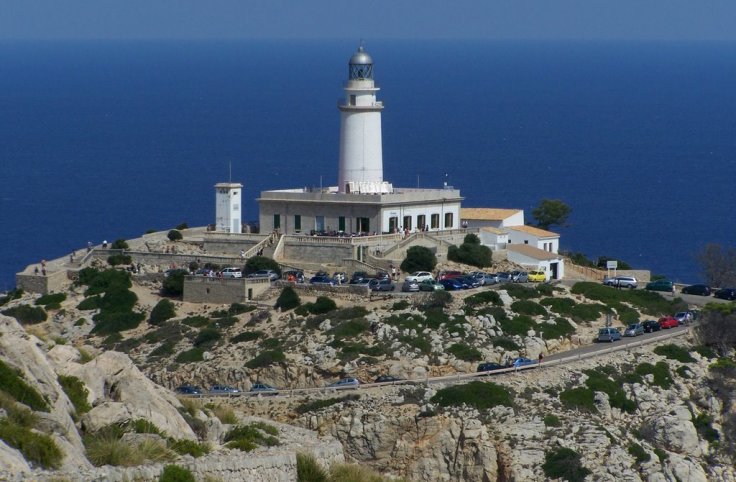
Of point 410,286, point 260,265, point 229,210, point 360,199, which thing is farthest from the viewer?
point 229,210

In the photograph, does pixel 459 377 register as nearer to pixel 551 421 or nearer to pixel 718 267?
pixel 551 421

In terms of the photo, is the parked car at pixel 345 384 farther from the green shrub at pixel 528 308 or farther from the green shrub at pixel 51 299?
the green shrub at pixel 51 299

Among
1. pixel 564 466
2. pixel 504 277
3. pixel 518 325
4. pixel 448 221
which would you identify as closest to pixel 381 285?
pixel 504 277

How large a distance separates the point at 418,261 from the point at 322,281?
11.6ft

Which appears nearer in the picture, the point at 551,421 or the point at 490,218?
the point at 551,421

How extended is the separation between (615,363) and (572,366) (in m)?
1.63

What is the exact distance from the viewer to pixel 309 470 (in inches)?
1042

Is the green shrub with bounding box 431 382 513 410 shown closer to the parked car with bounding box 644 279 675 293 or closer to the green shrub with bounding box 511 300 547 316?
the green shrub with bounding box 511 300 547 316

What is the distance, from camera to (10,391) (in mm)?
24672

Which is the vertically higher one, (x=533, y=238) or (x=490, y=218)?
(x=490, y=218)

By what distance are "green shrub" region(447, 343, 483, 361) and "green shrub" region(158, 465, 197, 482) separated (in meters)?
25.9

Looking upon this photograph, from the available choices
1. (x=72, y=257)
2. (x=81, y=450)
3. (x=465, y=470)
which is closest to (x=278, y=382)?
(x=465, y=470)

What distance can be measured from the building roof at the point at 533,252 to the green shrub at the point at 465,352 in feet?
37.8

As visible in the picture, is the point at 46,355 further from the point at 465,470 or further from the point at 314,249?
the point at 314,249
